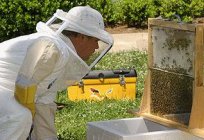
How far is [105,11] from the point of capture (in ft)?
42.3

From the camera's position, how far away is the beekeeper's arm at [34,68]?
368 centimetres

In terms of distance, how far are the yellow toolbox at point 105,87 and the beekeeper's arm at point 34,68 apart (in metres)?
3.21

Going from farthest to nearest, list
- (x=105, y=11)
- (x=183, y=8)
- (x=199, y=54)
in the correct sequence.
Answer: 1. (x=105, y=11)
2. (x=183, y=8)
3. (x=199, y=54)

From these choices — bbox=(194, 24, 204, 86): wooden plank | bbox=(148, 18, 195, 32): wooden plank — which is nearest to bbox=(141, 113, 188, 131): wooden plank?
bbox=(194, 24, 204, 86): wooden plank

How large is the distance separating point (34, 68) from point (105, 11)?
30.4 ft

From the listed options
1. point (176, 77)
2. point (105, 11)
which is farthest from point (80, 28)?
point (105, 11)

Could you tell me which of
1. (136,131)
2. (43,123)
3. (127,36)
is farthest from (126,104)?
(127,36)

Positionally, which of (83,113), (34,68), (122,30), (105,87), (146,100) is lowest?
(83,113)

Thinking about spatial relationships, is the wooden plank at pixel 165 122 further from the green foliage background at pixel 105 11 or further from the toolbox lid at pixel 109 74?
the green foliage background at pixel 105 11

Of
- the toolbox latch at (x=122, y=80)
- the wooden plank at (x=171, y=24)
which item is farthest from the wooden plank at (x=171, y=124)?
the toolbox latch at (x=122, y=80)

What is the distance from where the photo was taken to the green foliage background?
1075 cm

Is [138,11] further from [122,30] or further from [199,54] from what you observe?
[199,54]

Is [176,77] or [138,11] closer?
[176,77]

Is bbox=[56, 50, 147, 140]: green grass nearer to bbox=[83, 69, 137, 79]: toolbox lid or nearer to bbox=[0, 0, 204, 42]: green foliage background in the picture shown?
bbox=[83, 69, 137, 79]: toolbox lid
